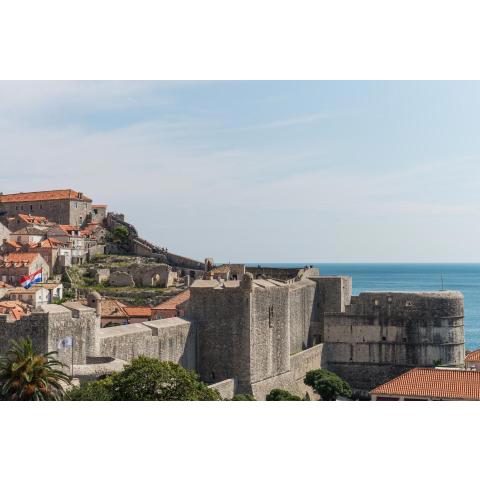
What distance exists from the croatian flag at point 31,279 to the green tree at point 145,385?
34.5m

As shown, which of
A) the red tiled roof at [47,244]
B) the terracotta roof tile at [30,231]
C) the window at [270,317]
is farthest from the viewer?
the terracotta roof tile at [30,231]

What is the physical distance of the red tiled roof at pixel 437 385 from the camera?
3206 centimetres

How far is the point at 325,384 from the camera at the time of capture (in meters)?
43.4

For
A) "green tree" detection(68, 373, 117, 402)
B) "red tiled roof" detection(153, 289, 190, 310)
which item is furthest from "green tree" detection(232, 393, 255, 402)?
"red tiled roof" detection(153, 289, 190, 310)

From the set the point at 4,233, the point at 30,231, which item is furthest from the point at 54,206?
the point at 4,233

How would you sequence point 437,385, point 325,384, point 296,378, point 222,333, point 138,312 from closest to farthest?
point 437,385
point 222,333
point 296,378
point 325,384
point 138,312

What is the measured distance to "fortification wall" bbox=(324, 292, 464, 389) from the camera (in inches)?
1918

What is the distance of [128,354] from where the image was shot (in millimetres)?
32719

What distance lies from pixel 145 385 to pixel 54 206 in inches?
2101

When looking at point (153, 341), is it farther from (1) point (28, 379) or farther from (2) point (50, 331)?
(1) point (28, 379)

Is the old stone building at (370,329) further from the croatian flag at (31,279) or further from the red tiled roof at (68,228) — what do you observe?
the red tiled roof at (68,228)

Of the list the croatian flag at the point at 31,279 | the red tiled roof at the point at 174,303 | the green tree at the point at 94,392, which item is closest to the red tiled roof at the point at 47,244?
the croatian flag at the point at 31,279

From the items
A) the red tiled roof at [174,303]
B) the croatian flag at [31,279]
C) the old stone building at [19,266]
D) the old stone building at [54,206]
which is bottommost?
the red tiled roof at [174,303]

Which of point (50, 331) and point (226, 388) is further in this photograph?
point (226, 388)
